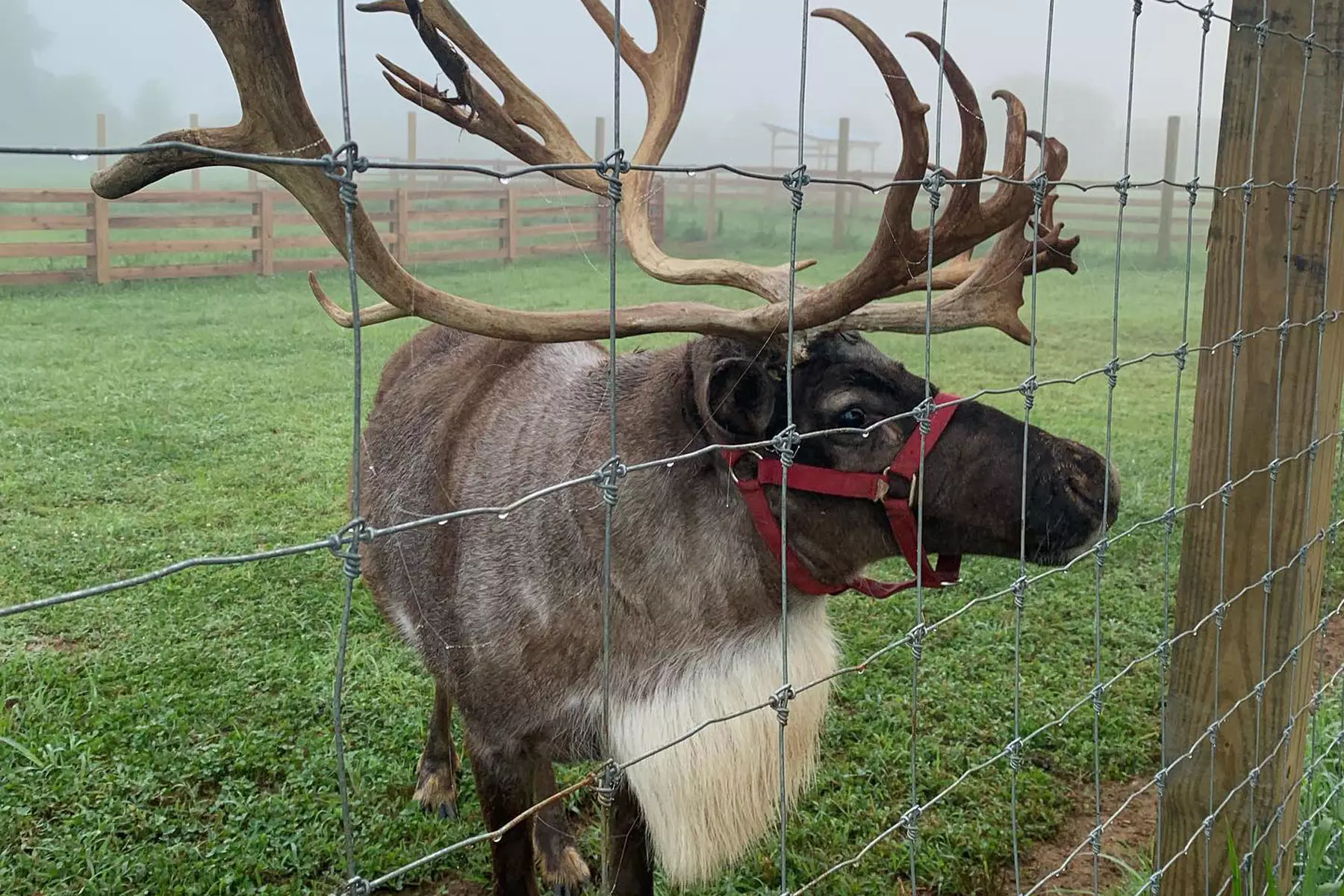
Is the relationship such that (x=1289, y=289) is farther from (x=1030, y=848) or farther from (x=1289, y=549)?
(x=1030, y=848)

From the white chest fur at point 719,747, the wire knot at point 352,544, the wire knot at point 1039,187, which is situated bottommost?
the white chest fur at point 719,747

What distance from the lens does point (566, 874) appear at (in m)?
2.98

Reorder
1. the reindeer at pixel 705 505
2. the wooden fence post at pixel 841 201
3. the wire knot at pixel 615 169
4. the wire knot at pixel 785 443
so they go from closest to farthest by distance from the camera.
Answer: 1. the wire knot at pixel 615 169
2. the wire knot at pixel 785 443
3. the reindeer at pixel 705 505
4. the wooden fence post at pixel 841 201

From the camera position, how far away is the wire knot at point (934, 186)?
1.50 m

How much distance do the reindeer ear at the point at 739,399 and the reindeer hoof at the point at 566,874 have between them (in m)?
1.42

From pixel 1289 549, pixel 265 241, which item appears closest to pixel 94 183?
pixel 1289 549

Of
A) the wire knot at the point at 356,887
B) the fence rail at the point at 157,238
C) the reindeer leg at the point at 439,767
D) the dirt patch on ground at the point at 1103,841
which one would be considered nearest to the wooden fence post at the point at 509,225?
the fence rail at the point at 157,238

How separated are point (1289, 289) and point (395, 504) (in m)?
2.07

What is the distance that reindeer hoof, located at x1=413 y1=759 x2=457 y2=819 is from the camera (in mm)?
3090

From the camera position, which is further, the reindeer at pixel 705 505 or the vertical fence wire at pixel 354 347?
the reindeer at pixel 705 505

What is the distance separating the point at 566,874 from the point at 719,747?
2.95 ft

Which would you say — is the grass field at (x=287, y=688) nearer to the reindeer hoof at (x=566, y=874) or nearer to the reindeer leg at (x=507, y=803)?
the reindeer hoof at (x=566, y=874)

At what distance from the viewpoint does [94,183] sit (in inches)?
54.2

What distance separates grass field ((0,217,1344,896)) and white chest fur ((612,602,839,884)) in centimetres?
32
